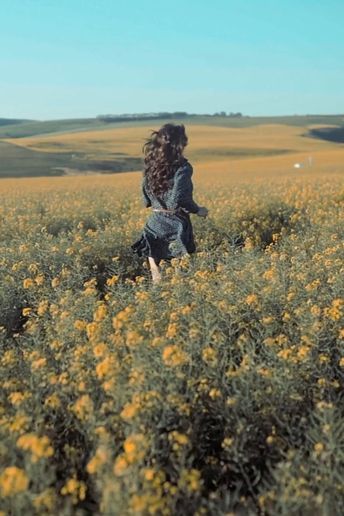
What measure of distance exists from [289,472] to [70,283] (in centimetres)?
404

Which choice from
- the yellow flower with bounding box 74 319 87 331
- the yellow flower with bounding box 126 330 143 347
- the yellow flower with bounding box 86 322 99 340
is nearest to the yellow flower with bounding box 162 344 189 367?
the yellow flower with bounding box 126 330 143 347

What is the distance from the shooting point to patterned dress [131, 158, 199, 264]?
19.7 feet

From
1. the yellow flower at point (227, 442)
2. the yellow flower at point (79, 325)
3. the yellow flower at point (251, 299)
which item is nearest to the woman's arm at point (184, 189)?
the yellow flower at point (251, 299)

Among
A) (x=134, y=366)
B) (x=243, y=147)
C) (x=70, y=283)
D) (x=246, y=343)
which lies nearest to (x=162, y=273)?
(x=70, y=283)

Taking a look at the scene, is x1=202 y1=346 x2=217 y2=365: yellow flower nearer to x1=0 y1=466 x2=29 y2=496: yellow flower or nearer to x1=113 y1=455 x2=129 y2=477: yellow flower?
x1=113 y1=455 x2=129 y2=477: yellow flower

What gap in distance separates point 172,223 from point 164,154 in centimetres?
75

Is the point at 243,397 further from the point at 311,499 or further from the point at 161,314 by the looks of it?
the point at 161,314

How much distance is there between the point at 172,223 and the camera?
20.7ft

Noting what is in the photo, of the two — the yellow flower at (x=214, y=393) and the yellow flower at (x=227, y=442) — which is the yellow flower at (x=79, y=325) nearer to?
the yellow flower at (x=214, y=393)

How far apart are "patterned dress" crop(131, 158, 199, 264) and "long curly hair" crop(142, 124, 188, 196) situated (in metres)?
0.07

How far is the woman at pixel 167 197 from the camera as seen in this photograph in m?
5.87

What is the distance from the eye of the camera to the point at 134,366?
3340 millimetres

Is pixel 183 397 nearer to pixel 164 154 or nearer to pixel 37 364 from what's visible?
pixel 37 364

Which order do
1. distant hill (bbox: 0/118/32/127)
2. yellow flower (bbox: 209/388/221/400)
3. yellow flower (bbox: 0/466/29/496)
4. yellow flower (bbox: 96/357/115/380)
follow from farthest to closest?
distant hill (bbox: 0/118/32/127)
yellow flower (bbox: 96/357/115/380)
yellow flower (bbox: 209/388/221/400)
yellow flower (bbox: 0/466/29/496)
